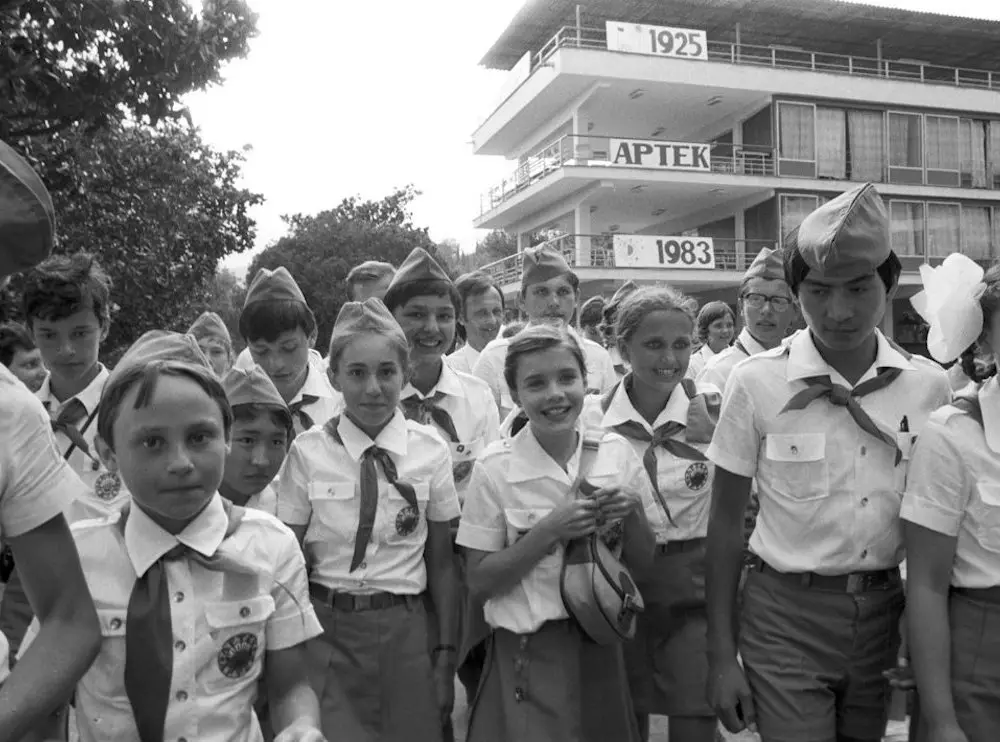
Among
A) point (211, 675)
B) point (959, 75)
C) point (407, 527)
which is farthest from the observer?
point (959, 75)

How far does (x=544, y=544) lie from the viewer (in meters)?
2.75

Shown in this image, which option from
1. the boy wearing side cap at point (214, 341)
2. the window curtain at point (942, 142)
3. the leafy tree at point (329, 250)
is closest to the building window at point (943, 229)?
the window curtain at point (942, 142)

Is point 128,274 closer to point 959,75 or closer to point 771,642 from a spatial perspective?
point 771,642

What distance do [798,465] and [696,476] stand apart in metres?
0.81

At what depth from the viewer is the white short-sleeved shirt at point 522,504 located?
2.84 m

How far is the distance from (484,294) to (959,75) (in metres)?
26.2

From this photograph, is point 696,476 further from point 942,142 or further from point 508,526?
point 942,142

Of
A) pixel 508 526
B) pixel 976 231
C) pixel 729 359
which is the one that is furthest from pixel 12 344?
pixel 976 231

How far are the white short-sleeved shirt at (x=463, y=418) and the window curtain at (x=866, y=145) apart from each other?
22168 mm

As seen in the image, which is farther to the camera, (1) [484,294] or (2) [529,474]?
(1) [484,294]

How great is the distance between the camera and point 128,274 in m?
10.1

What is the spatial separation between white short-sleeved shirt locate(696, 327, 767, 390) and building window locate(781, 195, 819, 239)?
729 inches

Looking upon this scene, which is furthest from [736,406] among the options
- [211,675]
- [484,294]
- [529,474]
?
[484,294]

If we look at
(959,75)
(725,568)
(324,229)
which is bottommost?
(725,568)
